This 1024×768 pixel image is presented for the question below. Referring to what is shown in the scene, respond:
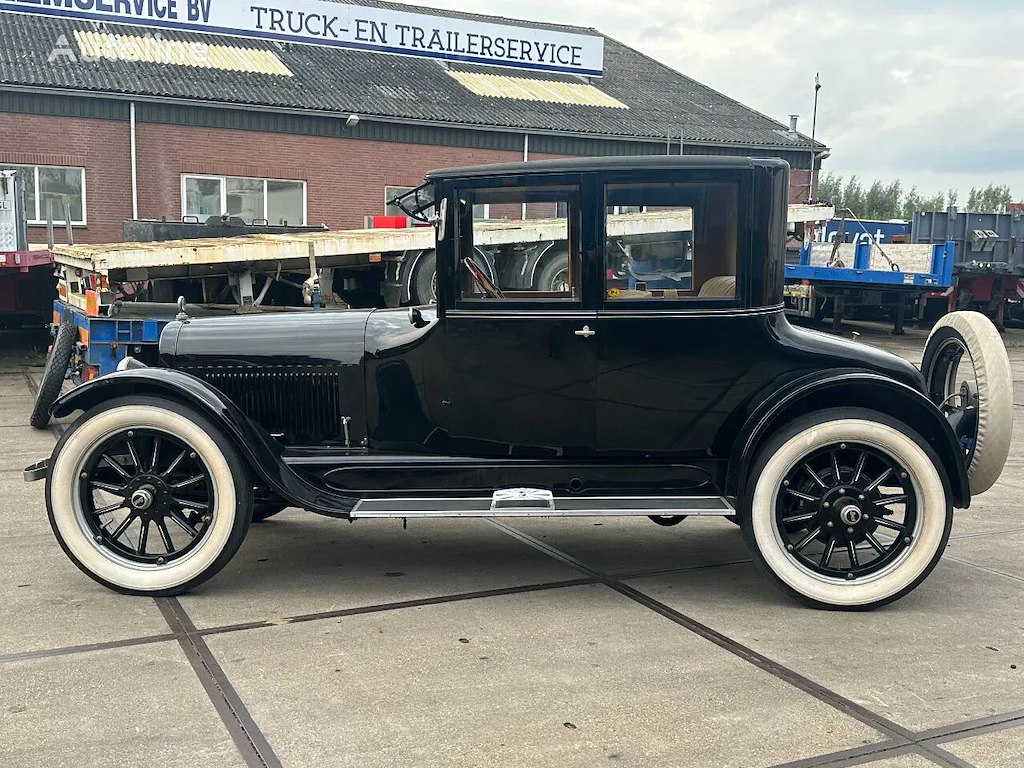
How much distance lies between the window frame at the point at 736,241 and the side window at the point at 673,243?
0.04 feet

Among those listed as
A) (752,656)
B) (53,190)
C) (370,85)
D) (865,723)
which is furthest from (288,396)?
(370,85)

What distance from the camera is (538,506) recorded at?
423cm

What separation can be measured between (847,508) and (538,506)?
1313mm

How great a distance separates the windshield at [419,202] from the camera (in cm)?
450

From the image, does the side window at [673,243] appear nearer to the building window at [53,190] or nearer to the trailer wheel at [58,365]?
the trailer wheel at [58,365]

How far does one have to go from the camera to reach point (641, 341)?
4289 millimetres

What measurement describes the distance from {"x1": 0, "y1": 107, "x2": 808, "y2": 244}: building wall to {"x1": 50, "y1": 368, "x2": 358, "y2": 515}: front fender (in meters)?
17.8

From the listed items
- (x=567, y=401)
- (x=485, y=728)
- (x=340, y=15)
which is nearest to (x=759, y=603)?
(x=567, y=401)

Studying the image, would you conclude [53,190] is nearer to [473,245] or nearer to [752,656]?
[473,245]

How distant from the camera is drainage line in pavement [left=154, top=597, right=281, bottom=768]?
9.61 feet

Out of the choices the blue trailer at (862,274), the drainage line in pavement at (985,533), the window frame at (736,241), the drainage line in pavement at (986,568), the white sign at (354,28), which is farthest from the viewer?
the white sign at (354,28)

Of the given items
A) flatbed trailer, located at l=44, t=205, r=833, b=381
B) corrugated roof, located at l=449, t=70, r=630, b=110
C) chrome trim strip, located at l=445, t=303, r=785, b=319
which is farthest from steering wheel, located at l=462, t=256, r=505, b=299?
corrugated roof, located at l=449, t=70, r=630, b=110

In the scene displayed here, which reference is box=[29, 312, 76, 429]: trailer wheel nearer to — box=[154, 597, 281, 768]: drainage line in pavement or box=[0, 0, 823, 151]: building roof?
box=[154, 597, 281, 768]: drainage line in pavement

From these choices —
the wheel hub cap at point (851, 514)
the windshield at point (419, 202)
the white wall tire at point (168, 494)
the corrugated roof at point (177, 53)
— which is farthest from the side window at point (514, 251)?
the corrugated roof at point (177, 53)
